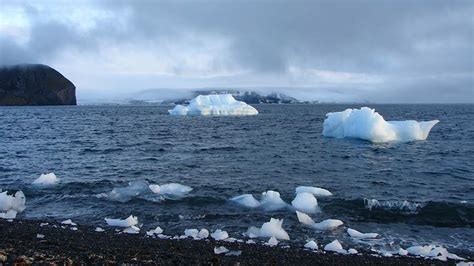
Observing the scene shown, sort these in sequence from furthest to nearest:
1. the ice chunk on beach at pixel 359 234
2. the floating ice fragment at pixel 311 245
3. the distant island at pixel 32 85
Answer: the distant island at pixel 32 85
the ice chunk on beach at pixel 359 234
the floating ice fragment at pixel 311 245

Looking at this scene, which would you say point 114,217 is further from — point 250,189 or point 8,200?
point 250,189

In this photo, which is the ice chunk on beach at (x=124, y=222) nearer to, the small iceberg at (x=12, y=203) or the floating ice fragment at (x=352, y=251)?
the small iceberg at (x=12, y=203)

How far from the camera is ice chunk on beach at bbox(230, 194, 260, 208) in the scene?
45.0ft

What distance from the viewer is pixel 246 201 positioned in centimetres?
1393

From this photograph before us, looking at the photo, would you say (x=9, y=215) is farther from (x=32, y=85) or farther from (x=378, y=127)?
(x=32, y=85)

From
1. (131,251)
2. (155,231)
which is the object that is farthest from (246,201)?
(131,251)

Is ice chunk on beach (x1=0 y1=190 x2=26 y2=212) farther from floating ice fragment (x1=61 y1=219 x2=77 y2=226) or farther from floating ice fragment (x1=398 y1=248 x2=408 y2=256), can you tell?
floating ice fragment (x1=398 y1=248 x2=408 y2=256)

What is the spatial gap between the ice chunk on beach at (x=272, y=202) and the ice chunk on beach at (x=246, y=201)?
8.2 inches

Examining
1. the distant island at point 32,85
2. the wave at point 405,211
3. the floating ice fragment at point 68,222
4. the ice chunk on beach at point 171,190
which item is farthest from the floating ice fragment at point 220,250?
the distant island at point 32,85

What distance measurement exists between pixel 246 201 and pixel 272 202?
812 mm

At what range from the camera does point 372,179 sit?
18.3 m

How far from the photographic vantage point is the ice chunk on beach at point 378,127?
31594 millimetres

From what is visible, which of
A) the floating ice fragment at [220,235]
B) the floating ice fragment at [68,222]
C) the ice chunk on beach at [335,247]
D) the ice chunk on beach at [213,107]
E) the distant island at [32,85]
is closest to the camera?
the ice chunk on beach at [335,247]

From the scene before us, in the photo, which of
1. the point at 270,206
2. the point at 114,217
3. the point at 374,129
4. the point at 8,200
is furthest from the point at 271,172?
the point at 374,129
